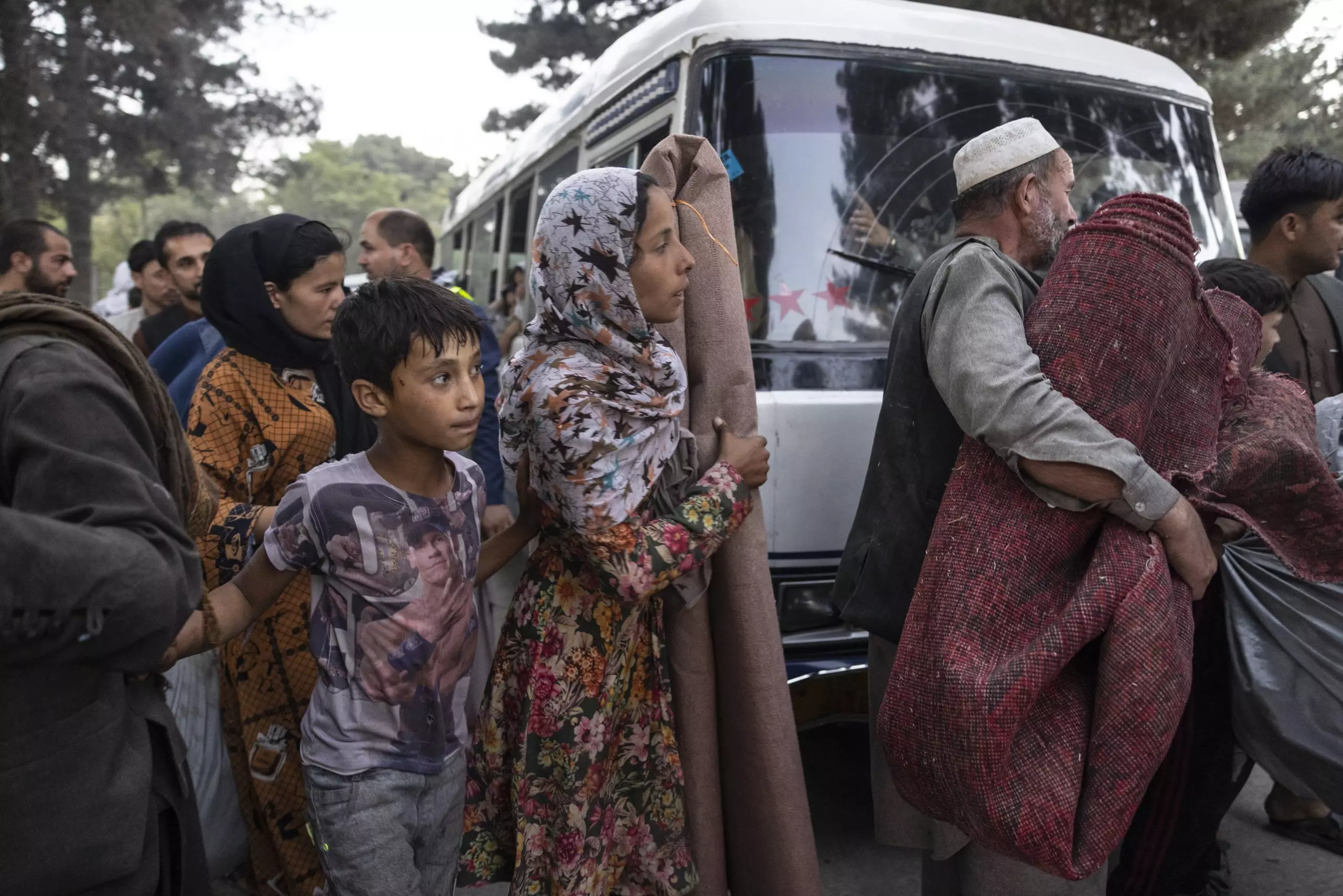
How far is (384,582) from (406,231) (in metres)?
3.56

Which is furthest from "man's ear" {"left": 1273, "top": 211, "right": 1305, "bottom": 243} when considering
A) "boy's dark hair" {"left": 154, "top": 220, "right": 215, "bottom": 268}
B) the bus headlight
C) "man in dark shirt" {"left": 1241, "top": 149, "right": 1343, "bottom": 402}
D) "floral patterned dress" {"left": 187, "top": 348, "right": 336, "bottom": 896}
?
"boy's dark hair" {"left": 154, "top": 220, "right": 215, "bottom": 268}

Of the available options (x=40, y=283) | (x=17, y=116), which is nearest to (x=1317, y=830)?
(x=40, y=283)

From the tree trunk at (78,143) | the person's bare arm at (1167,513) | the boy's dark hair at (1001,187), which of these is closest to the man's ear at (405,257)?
the boy's dark hair at (1001,187)

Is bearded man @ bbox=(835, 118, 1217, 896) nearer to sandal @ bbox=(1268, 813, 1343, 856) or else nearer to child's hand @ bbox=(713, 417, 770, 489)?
child's hand @ bbox=(713, 417, 770, 489)

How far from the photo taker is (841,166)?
3.53 metres

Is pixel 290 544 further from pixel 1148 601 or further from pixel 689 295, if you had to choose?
pixel 1148 601

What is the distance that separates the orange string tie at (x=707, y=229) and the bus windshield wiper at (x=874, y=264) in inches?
40.2

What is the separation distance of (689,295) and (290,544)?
3.50 feet

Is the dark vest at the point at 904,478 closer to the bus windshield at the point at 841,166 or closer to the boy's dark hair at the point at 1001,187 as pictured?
the boy's dark hair at the point at 1001,187

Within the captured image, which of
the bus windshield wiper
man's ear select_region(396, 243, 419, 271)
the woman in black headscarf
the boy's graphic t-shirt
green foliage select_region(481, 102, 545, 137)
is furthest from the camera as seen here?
green foliage select_region(481, 102, 545, 137)

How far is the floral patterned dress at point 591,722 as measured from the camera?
2207mm

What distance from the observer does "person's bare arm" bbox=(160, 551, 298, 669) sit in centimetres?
175

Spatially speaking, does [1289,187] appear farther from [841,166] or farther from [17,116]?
[17,116]

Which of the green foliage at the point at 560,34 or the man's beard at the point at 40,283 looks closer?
the man's beard at the point at 40,283
